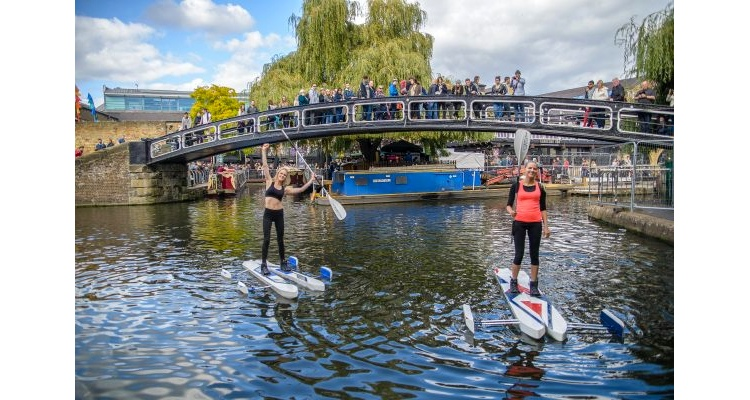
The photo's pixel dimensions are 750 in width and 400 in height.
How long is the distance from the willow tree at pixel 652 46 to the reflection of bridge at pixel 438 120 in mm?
1013

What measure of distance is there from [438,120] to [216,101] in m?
31.3

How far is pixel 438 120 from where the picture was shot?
67.2 feet

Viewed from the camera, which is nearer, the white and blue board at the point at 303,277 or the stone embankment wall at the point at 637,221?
the white and blue board at the point at 303,277

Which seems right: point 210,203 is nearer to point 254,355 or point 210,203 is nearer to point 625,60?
point 625,60

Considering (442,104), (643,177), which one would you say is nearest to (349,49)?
(442,104)

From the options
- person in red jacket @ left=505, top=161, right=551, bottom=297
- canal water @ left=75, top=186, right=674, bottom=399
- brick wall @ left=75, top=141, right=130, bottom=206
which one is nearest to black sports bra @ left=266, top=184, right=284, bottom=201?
canal water @ left=75, top=186, right=674, bottom=399

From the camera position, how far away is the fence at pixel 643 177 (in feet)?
49.6

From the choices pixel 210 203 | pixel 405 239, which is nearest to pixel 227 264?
pixel 405 239

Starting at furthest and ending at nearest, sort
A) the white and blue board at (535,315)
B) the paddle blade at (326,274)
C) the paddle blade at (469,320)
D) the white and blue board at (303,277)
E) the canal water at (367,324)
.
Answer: the paddle blade at (326,274), the white and blue board at (303,277), the paddle blade at (469,320), the white and blue board at (535,315), the canal water at (367,324)

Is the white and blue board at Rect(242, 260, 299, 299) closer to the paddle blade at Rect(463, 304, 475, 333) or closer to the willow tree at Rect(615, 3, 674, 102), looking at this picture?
the paddle blade at Rect(463, 304, 475, 333)

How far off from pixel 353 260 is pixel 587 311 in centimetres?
529

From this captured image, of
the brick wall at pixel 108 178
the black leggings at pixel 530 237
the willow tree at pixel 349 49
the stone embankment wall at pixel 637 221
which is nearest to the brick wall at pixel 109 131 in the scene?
the brick wall at pixel 108 178

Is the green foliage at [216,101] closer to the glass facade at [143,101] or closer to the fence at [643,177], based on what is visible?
the glass facade at [143,101]

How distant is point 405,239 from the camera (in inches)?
593
